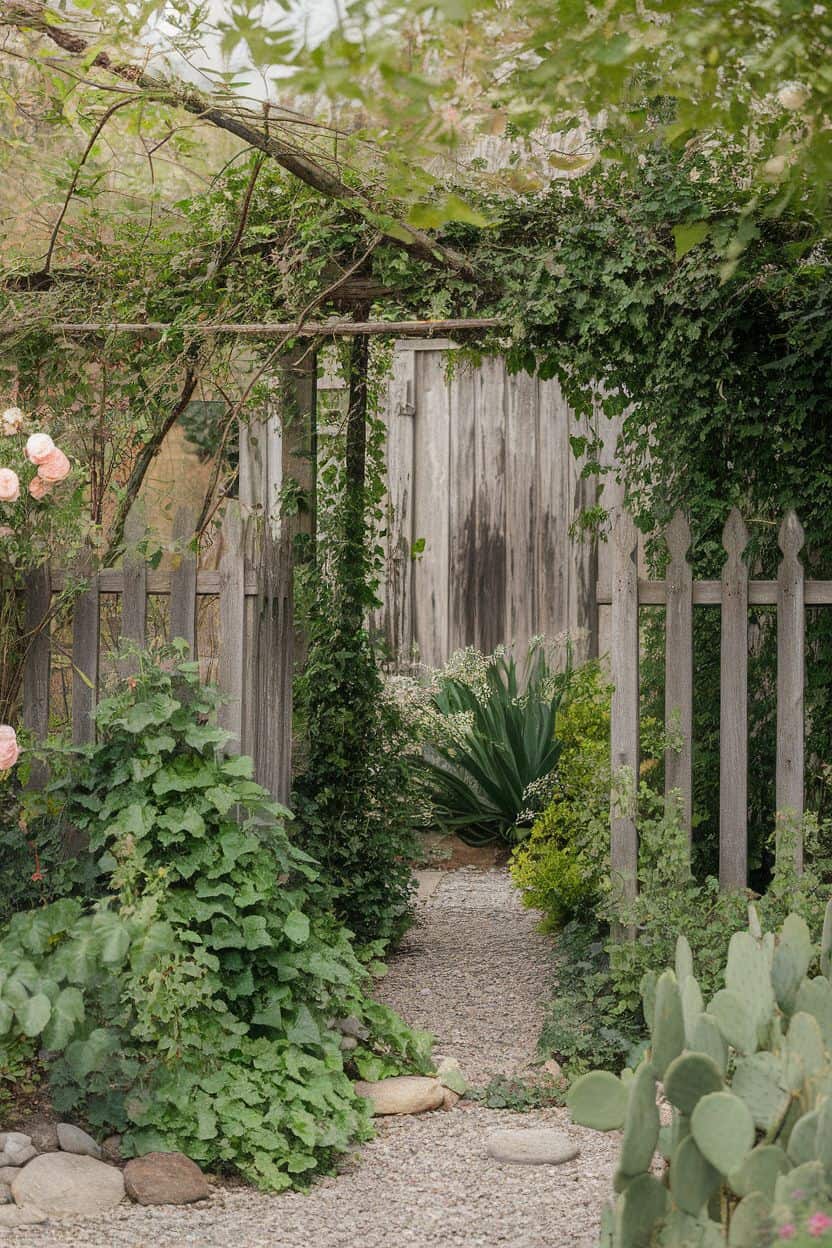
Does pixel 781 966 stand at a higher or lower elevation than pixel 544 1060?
higher

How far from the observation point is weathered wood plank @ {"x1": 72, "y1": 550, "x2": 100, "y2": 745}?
3.92 metres

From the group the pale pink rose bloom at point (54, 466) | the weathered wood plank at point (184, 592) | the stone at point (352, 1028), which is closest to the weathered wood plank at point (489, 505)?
the weathered wood plank at point (184, 592)

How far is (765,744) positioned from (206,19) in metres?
3.21

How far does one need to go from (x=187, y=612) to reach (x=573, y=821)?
Answer: 1.96m

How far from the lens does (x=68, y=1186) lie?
9.20ft

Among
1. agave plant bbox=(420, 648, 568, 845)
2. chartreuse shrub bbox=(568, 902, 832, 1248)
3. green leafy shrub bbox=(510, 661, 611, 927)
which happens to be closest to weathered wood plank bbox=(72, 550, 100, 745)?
green leafy shrub bbox=(510, 661, 611, 927)

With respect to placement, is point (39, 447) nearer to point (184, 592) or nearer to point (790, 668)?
point (184, 592)

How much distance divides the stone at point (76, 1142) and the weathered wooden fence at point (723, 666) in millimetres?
1764

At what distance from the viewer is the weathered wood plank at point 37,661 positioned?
156 inches

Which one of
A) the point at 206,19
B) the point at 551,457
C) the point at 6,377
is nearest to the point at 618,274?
the point at 206,19

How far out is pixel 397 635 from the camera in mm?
7848

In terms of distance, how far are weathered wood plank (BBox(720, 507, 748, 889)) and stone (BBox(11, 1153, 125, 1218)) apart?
2054mm

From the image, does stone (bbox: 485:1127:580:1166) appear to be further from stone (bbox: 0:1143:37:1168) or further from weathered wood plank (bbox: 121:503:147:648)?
weathered wood plank (bbox: 121:503:147:648)

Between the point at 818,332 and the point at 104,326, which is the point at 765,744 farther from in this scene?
the point at 104,326
